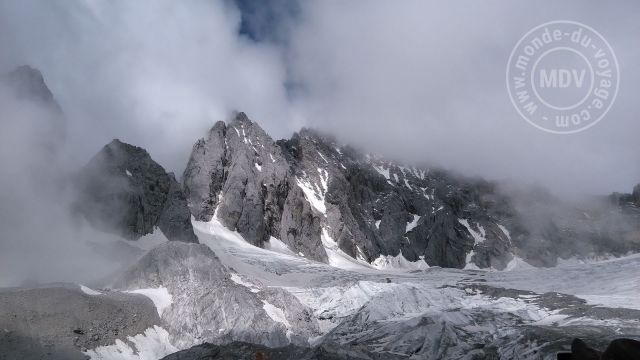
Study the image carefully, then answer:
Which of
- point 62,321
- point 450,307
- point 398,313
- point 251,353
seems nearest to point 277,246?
point 398,313

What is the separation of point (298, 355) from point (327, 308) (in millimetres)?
49850

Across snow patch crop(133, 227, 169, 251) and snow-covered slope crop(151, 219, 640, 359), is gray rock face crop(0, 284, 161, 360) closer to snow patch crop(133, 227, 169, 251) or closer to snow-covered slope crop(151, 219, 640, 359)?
snow-covered slope crop(151, 219, 640, 359)

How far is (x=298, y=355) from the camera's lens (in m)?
64.7

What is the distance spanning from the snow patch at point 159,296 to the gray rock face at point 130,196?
169 feet

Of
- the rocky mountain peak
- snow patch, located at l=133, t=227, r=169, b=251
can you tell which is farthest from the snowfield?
the rocky mountain peak

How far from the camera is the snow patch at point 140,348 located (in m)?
65.0

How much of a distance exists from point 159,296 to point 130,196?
204 ft

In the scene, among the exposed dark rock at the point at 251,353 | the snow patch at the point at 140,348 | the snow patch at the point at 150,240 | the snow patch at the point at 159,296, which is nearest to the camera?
the exposed dark rock at the point at 251,353

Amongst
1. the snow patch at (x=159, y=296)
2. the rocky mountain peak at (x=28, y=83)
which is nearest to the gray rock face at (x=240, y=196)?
the rocky mountain peak at (x=28, y=83)

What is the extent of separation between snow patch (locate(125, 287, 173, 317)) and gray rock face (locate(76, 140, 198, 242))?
51543 mm

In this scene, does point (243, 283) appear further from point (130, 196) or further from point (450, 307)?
point (130, 196)

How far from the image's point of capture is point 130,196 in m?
144

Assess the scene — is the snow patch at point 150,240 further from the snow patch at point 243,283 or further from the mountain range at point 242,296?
the snow patch at point 243,283

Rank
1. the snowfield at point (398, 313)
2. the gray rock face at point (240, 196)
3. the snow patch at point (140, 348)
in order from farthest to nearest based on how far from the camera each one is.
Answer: the gray rock face at point (240, 196) < the snowfield at point (398, 313) < the snow patch at point (140, 348)
